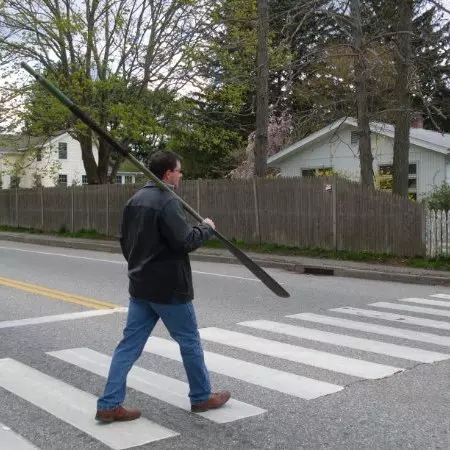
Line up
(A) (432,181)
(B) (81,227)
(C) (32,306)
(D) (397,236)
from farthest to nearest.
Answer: (B) (81,227), (A) (432,181), (D) (397,236), (C) (32,306)

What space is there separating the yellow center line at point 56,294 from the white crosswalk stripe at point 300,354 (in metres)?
2.30

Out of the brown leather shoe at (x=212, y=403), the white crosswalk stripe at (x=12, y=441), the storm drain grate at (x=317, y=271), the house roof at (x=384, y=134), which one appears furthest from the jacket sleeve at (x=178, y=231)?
the house roof at (x=384, y=134)

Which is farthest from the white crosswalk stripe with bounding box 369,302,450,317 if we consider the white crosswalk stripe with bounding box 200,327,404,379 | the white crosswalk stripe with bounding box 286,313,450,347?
the white crosswalk stripe with bounding box 200,327,404,379

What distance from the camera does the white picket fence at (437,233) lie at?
13977mm

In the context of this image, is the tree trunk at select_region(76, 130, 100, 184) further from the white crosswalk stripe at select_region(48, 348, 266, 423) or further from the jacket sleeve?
the jacket sleeve

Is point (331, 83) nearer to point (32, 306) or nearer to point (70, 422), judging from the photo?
point (32, 306)

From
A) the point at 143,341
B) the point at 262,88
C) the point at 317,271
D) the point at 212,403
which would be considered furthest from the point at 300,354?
the point at 262,88

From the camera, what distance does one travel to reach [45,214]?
27312mm

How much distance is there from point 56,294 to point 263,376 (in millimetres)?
5485

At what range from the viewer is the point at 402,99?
16172mm

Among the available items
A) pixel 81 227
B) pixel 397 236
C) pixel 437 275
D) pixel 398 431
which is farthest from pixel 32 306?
pixel 81 227

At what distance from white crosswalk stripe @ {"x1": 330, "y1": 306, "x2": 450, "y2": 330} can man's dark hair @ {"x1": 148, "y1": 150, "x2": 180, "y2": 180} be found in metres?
4.69

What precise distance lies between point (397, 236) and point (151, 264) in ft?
37.1

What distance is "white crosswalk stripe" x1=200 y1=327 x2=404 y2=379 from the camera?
5.82 meters
